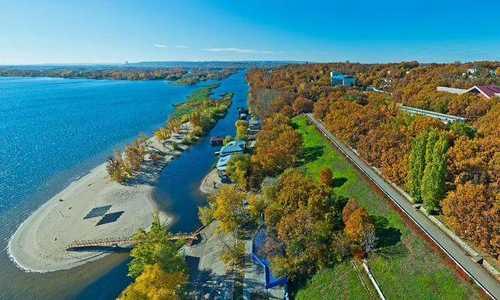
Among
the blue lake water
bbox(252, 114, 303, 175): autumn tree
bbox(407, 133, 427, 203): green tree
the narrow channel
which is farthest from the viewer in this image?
bbox(252, 114, 303, 175): autumn tree

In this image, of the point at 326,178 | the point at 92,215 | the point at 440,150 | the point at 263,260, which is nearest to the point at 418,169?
the point at 440,150

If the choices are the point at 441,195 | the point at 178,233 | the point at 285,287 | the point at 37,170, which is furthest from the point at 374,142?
the point at 37,170

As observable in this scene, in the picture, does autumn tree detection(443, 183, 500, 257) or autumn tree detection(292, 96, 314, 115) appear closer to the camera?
autumn tree detection(443, 183, 500, 257)

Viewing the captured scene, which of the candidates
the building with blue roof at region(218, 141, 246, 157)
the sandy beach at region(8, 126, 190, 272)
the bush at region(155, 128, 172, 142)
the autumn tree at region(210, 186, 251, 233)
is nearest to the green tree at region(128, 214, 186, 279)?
the autumn tree at region(210, 186, 251, 233)

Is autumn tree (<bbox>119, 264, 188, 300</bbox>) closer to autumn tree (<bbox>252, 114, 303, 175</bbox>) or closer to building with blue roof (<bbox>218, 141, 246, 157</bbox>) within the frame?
autumn tree (<bbox>252, 114, 303, 175</bbox>)

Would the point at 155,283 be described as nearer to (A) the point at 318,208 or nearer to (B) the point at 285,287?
(B) the point at 285,287

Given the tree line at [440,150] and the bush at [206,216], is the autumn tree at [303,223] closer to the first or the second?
the bush at [206,216]

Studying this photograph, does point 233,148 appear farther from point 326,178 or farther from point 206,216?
point 326,178
